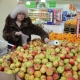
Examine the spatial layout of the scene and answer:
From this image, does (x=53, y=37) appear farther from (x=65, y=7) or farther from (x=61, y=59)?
(x=65, y=7)

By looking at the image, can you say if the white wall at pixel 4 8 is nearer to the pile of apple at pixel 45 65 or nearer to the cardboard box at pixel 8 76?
the pile of apple at pixel 45 65

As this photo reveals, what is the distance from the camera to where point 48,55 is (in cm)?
168

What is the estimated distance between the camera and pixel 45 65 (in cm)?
153

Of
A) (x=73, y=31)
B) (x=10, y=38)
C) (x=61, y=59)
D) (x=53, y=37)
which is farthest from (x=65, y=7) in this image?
(x=61, y=59)

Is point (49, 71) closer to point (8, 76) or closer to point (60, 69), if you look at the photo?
point (60, 69)

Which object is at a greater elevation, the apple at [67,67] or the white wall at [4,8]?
the white wall at [4,8]

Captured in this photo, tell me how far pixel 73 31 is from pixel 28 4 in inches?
159

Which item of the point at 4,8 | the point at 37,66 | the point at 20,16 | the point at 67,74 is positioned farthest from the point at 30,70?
the point at 4,8

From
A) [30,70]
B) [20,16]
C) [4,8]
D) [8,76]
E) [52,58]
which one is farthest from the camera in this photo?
[4,8]

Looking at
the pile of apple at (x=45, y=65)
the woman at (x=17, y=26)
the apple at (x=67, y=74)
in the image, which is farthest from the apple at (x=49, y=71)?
the woman at (x=17, y=26)

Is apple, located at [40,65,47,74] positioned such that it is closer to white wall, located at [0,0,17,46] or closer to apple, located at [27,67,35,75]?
apple, located at [27,67,35,75]

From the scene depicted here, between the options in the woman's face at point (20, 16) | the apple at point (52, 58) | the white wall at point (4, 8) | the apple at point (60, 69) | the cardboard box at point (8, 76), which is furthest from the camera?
the white wall at point (4, 8)

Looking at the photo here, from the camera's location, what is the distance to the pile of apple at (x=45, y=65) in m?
1.43

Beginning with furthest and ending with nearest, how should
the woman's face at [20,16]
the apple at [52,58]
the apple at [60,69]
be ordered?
the woman's face at [20,16], the apple at [52,58], the apple at [60,69]
